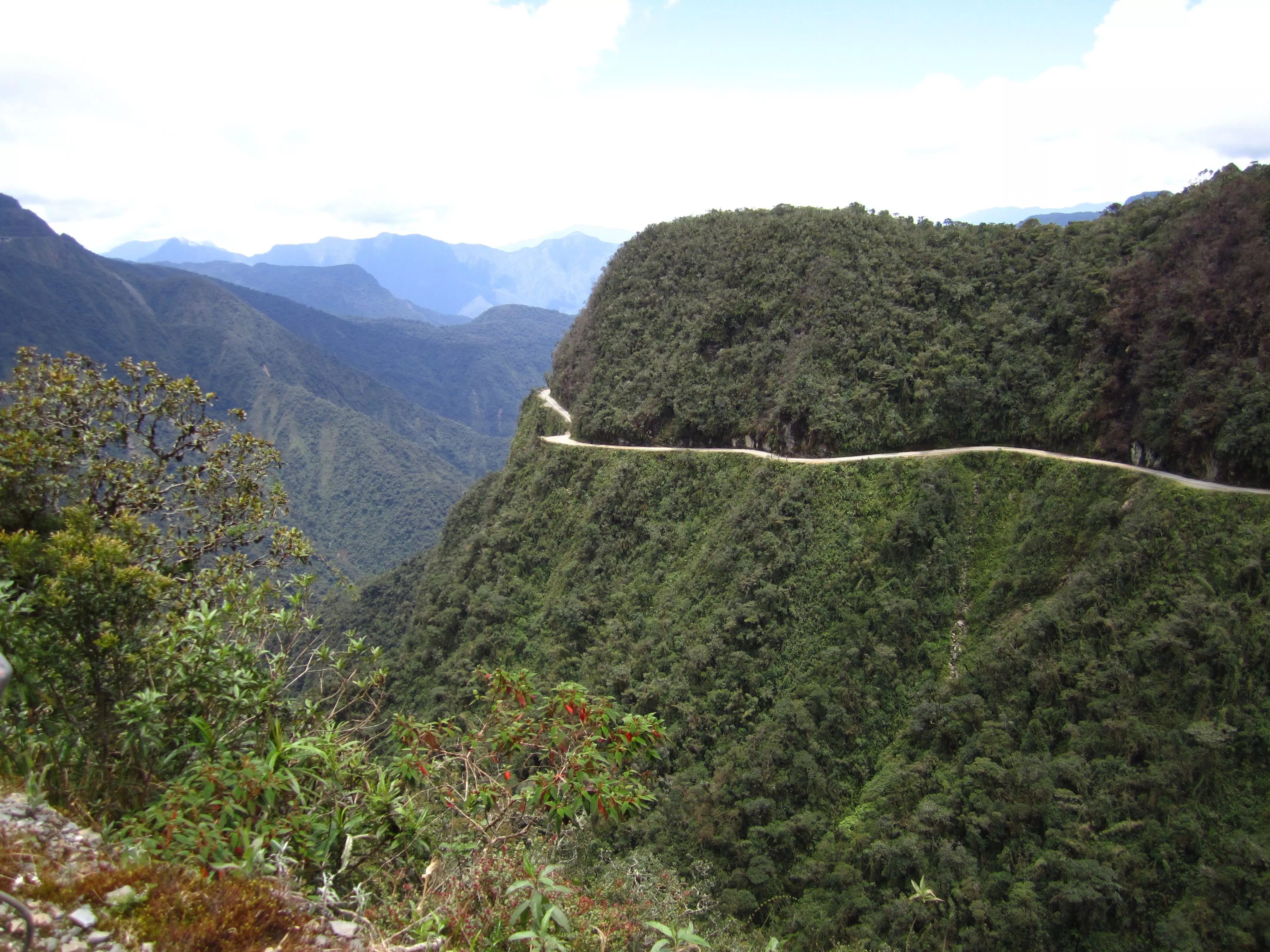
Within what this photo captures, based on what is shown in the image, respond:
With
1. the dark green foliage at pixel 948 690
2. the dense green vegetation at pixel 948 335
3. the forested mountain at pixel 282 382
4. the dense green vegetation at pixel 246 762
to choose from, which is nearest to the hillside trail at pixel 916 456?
the dense green vegetation at pixel 948 335

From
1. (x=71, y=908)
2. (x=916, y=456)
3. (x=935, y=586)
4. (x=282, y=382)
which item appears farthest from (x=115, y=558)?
(x=282, y=382)

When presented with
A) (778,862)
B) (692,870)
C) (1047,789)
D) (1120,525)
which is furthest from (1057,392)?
(692,870)

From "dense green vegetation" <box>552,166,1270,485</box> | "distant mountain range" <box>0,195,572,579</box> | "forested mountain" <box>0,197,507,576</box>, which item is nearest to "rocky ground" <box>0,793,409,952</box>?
"dense green vegetation" <box>552,166,1270,485</box>

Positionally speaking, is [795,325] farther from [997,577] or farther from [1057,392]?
[997,577]

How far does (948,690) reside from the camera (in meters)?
23.7

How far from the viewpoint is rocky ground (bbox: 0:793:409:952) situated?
14.8 feet

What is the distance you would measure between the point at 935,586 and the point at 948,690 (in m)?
4.28

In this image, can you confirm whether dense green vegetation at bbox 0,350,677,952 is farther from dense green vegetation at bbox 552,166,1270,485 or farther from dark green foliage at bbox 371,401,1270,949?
dense green vegetation at bbox 552,166,1270,485

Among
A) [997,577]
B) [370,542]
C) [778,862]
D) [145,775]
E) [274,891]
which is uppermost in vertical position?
[145,775]

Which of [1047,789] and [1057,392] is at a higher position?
[1057,392]

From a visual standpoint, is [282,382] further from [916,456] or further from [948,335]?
[916,456]

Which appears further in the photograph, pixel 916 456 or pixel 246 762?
pixel 916 456

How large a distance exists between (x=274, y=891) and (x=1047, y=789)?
67.8 feet

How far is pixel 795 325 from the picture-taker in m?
36.8
